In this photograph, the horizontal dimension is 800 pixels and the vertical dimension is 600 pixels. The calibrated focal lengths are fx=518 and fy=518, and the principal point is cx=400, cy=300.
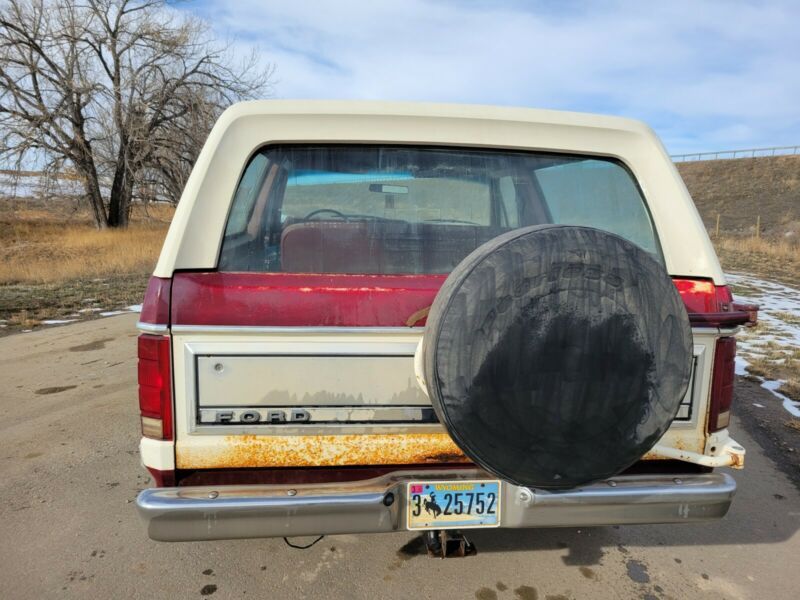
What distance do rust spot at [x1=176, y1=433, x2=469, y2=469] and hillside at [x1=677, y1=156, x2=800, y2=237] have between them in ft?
100

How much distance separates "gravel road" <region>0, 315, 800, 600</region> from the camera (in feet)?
7.04

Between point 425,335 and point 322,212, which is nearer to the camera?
point 425,335

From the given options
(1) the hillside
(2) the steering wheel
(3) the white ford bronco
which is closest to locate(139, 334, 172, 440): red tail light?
(3) the white ford bronco

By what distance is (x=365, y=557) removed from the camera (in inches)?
91.7

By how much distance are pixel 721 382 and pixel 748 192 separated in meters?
49.5

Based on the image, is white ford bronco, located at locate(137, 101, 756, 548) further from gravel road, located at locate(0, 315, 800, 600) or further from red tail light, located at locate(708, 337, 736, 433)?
gravel road, located at locate(0, 315, 800, 600)

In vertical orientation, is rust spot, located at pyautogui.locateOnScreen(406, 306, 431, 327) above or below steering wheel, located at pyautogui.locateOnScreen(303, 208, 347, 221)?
below

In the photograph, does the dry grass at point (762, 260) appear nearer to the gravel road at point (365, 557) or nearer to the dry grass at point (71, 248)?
the gravel road at point (365, 557)

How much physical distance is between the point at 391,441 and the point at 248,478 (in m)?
0.51

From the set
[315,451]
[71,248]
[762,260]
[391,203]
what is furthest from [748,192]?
[315,451]

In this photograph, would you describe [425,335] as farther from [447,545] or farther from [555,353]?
[447,545]

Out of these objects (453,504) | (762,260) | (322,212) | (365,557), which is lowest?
(365,557)

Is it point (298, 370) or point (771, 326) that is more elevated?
point (298, 370)

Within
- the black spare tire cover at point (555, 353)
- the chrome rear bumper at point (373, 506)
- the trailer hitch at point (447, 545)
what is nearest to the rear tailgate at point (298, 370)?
the chrome rear bumper at point (373, 506)
